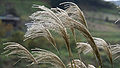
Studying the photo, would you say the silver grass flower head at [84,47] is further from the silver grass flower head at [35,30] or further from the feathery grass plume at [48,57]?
the silver grass flower head at [35,30]

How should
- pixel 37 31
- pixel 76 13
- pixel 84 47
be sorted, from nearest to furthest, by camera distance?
pixel 37 31, pixel 76 13, pixel 84 47

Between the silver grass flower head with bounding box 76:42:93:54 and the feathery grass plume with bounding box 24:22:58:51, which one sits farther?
the silver grass flower head with bounding box 76:42:93:54

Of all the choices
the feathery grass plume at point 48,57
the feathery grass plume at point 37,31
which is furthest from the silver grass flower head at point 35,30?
the feathery grass plume at point 48,57

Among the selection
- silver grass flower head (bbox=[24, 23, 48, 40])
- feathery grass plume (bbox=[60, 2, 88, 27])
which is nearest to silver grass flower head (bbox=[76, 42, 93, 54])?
feathery grass plume (bbox=[60, 2, 88, 27])

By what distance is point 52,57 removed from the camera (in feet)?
7.00

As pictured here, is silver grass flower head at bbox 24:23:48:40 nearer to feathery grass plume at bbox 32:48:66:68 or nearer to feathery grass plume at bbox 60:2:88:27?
feathery grass plume at bbox 32:48:66:68

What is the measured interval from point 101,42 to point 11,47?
29.0 inches

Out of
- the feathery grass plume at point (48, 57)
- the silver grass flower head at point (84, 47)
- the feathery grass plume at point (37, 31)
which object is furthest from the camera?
the silver grass flower head at point (84, 47)

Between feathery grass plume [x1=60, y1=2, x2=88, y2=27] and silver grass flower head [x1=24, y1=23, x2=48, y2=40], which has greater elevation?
feathery grass plume [x1=60, y1=2, x2=88, y2=27]

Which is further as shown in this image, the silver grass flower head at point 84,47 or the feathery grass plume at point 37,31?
the silver grass flower head at point 84,47

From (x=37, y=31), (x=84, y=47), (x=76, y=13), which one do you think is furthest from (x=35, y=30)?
(x=84, y=47)

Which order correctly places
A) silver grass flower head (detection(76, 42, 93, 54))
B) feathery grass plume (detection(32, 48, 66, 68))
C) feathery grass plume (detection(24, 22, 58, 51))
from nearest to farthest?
feathery grass plume (detection(24, 22, 58, 51)) → feathery grass plume (detection(32, 48, 66, 68)) → silver grass flower head (detection(76, 42, 93, 54))

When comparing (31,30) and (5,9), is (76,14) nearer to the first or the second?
(31,30)

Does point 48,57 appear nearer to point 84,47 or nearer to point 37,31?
point 37,31
